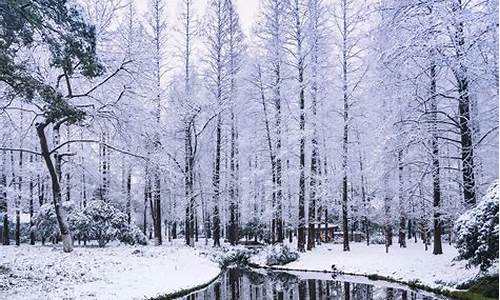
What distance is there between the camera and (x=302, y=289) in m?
14.7

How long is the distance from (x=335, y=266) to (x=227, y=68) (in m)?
14.9

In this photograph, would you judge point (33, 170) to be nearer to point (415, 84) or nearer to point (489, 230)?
point (415, 84)

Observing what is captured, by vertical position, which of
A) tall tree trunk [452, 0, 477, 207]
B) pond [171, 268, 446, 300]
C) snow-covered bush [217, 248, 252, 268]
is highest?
tall tree trunk [452, 0, 477, 207]

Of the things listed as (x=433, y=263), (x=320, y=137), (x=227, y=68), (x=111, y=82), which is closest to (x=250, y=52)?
(x=227, y=68)

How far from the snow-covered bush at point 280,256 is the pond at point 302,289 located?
10.1ft

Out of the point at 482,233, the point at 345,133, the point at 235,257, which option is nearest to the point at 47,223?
the point at 235,257

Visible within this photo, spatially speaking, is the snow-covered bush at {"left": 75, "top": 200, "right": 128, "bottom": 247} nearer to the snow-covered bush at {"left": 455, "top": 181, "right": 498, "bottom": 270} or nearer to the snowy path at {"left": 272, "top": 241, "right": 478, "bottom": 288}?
the snowy path at {"left": 272, "top": 241, "right": 478, "bottom": 288}

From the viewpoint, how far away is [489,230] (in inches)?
411

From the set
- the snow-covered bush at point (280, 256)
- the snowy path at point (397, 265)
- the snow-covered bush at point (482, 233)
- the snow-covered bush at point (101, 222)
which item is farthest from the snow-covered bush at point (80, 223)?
the snow-covered bush at point (482, 233)

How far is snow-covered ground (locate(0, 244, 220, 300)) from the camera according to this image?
11.2m

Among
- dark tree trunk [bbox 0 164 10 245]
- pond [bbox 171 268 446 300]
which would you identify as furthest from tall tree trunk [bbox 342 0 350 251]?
dark tree trunk [bbox 0 164 10 245]

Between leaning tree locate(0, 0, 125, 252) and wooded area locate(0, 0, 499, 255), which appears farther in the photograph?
wooded area locate(0, 0, 499, 255)

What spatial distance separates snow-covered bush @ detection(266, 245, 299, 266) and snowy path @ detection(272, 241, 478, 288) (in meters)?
0.37

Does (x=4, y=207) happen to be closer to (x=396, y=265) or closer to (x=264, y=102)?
(x=264, y=102)
